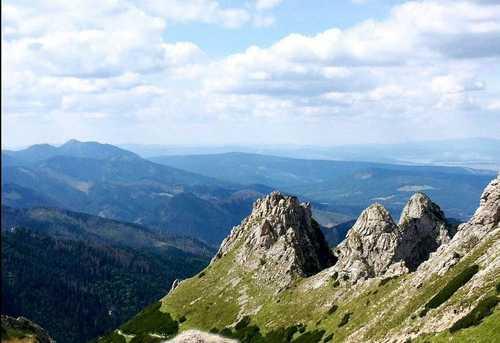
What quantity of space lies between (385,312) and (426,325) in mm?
16275

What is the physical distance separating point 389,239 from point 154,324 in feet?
186

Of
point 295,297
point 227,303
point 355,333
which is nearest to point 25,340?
point 227,303

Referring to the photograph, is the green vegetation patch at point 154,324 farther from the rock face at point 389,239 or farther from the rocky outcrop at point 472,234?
the rocky outcrop at point 472,234

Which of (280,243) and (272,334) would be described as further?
(280,243)

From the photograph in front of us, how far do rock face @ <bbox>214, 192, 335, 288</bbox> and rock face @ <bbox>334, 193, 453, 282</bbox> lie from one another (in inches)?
398

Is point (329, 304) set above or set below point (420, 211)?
below

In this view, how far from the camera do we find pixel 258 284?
126 metres

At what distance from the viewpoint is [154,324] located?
13238cm

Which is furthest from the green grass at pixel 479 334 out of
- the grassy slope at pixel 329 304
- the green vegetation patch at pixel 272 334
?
the green vegetation patch at pixel 272 334

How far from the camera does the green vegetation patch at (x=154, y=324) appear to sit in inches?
4934

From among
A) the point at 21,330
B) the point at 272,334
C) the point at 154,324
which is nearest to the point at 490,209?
the point at 272,334

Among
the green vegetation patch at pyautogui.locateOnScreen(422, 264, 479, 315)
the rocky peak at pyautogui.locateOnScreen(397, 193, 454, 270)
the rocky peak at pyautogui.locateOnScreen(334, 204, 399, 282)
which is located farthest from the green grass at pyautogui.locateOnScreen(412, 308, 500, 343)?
the rocky peak at pyautogui.locateOnScreen(397, 193, 454, 270)

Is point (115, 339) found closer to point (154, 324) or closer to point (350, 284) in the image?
point (154, 324)

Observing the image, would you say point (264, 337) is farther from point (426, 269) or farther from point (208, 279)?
point (208, 279)
